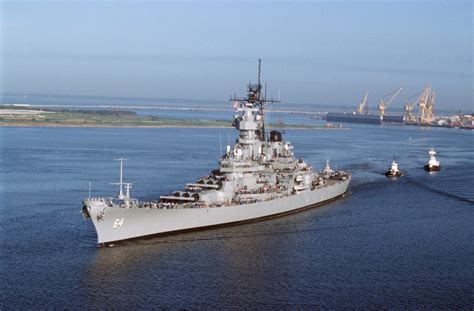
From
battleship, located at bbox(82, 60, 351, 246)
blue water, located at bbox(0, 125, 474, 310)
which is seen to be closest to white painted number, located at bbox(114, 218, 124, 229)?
battleship, located at bbox(82, 60, 351, 246)

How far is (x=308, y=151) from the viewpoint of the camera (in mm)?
89500

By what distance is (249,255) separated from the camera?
33875 millimetres

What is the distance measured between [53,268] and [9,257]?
8.87ft

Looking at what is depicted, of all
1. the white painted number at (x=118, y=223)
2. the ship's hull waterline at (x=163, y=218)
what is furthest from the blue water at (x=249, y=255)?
the white painted number at (x=118, y=223)

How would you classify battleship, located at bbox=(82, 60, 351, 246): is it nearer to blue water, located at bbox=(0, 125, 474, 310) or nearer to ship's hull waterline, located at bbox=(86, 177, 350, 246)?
ship's hull waterline, located at bbox=(86, 177, 350, 246)

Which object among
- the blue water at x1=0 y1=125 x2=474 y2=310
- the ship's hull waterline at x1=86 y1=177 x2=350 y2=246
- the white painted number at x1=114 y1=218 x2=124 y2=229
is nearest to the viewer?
the blue water at x1=0 y1=125 x2=474 y2=310

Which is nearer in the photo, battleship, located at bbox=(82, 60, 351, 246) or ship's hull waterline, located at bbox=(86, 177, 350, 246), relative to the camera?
ship's hull waterline, located at bbox=(86, 177, 350, 246)

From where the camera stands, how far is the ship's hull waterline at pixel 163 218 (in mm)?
33688

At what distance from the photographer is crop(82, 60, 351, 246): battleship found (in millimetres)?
34406

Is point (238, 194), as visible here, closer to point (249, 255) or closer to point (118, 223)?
point (249, 255)

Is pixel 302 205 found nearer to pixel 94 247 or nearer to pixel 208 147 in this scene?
pixel 94 247

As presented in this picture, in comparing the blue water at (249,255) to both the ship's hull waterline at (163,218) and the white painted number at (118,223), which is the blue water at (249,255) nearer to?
the ship's hull waterline at (163,218)

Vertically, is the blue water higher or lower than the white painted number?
lower

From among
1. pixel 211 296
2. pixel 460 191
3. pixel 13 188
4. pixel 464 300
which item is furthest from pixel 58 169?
pixel 464 300
